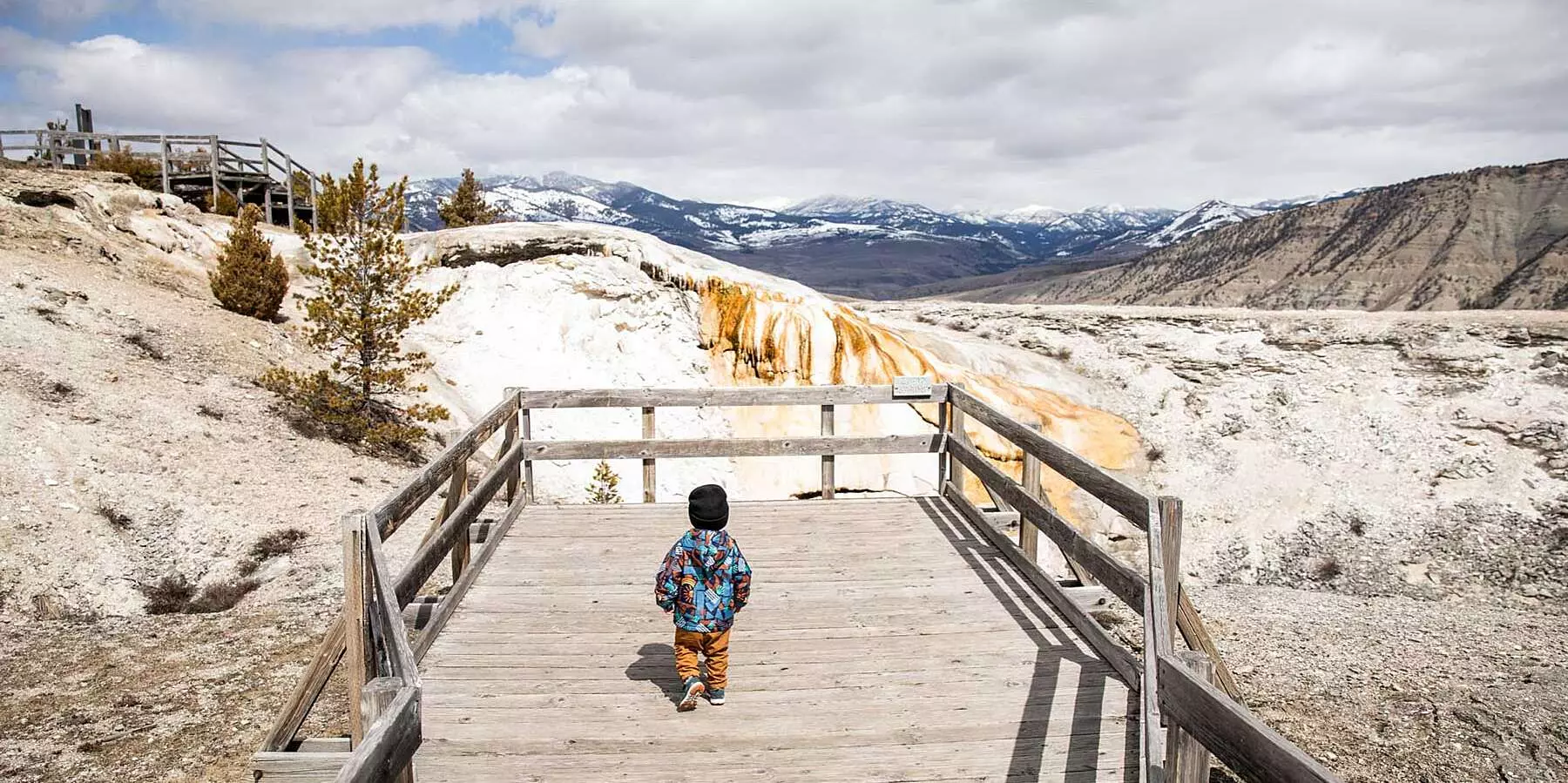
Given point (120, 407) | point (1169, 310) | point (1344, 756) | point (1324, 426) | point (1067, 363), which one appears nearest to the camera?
point (1344, 756)

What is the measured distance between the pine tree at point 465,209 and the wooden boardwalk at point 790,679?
25.9 meters

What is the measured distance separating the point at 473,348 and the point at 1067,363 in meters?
16.0

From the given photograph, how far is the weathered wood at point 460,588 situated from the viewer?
5.44m

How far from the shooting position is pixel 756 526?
8242 mm

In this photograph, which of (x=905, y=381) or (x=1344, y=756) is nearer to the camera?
(x=1344, y=756)

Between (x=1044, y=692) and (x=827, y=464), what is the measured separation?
4372 mm

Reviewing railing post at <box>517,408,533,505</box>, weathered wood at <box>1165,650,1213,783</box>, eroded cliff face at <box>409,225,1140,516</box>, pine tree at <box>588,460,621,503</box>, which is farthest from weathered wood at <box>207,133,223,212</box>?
weathered wood at <box>1165,650,1213,783</box>

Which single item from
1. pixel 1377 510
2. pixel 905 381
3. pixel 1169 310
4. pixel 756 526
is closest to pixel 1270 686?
pixel 905 381

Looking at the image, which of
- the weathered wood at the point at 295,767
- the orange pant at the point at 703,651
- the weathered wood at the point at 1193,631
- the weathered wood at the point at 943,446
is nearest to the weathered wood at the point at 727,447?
the weathered wood at the point at 943,446

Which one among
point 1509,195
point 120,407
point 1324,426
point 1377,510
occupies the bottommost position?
point 1377,510

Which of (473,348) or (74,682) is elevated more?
(473,348)

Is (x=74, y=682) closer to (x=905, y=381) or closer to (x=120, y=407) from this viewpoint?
(x=120, y=407)

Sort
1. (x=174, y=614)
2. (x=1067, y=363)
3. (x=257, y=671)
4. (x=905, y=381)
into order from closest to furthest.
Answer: (x=257, y=671)
(x=905, y=381)
(x=174, y=614)
(x=1067, y=363)

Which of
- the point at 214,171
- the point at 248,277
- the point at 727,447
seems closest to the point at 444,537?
the point at 727,447
